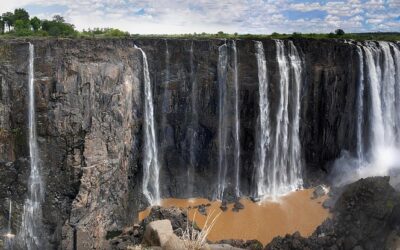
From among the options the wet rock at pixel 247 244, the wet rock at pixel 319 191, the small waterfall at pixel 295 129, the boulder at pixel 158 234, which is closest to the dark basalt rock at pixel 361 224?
the wet rock at pixel 247 244

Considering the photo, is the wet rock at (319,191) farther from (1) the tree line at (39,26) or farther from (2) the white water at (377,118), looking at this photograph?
(1) the tree line at (39,26)

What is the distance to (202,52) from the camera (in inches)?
1121

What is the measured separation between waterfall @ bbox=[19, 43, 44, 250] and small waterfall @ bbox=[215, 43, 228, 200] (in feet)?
34.2

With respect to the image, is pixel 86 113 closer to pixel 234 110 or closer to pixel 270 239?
pixel 234 110

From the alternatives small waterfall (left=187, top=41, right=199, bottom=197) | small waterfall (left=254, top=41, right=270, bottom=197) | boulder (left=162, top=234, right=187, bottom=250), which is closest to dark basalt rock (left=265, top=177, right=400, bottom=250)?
small waterfall (left=254, top=41, right=270, bottom=197)

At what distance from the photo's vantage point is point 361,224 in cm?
2189

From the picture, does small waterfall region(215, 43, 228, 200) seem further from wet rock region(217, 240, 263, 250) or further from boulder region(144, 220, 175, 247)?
boulder region(144, 220, 175, 247)

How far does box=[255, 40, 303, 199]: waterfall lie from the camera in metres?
29.1

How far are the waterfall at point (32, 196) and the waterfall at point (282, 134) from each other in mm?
12710

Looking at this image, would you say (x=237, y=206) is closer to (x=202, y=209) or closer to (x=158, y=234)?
(x=202, y=209)

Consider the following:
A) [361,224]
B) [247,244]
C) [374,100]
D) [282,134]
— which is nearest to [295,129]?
[282,134]

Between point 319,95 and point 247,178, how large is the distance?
6.91 meters

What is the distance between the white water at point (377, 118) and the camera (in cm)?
2967

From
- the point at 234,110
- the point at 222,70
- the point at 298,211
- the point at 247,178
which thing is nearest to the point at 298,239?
the point at 298,211
